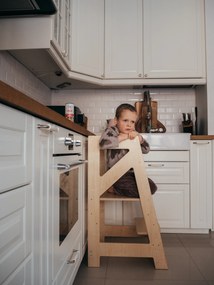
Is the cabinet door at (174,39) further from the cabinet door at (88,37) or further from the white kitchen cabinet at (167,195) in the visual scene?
the white kitchen cabinet at (167,195)

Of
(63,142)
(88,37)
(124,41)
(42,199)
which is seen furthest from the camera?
(124,41)

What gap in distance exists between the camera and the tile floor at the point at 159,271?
135 centimetres

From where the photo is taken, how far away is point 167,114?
265cm

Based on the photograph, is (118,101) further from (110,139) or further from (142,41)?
(110,139)

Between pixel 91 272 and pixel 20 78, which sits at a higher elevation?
pixel 20 78

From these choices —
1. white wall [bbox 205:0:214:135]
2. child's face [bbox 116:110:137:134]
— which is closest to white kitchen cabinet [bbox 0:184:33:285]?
child's face [bbox 116:110:137:134]

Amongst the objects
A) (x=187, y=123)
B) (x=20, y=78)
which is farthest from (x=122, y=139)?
(x=187, y=123)

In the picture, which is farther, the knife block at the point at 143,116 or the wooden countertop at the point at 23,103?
the knife block at the point at 143,116

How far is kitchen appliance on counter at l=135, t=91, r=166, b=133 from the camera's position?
243cm

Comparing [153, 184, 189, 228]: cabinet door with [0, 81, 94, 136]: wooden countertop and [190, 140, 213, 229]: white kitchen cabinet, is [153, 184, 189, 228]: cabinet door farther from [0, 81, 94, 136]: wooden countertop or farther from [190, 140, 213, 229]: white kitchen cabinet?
[0, 81, 94, 136]: wooden countertop

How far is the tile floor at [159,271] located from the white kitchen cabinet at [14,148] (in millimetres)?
968

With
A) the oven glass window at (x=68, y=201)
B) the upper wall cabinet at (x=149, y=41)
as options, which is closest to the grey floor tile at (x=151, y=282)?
the oven glass window at (x=68, y=201)

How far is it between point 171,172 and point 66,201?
129cm

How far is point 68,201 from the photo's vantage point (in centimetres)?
114
